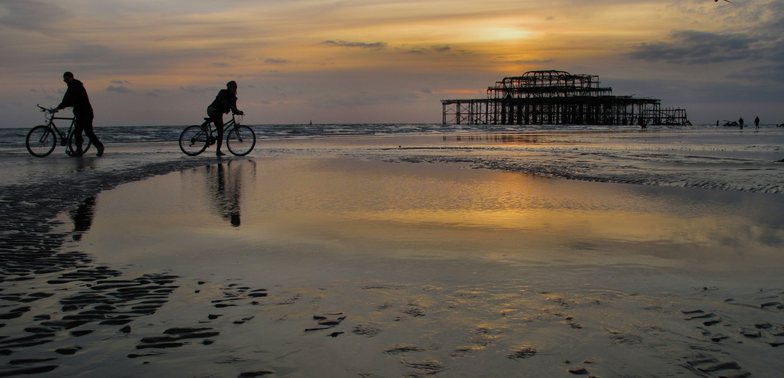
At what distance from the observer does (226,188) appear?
333 inches

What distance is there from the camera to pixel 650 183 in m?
9.04

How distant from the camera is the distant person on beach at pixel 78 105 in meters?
14.2

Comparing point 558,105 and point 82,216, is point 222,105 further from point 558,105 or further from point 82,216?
point 558,105

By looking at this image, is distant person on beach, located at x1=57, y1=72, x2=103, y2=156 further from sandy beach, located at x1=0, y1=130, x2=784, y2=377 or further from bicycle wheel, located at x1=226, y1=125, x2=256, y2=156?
sandy beach, located at x1=0, y1=130, x2=784, y2=377

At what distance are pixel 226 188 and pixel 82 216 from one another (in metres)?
2.65

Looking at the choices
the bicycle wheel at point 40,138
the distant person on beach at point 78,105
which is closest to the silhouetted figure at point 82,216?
the distant person on beach at point 78,105

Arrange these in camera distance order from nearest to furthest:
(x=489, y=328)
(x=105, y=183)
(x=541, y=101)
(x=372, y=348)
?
(x=372, y=348) → (x=489, y=328) → (x=105, y=183) → (x=541, y=101)

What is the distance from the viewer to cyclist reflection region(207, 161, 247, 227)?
6199 millimetres

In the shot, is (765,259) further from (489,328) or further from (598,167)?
(598,167)

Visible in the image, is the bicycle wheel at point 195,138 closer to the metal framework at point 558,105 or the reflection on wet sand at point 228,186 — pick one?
the reflection on wet sand at point 228,186

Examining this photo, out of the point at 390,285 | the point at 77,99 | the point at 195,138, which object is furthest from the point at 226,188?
the point at 77,99

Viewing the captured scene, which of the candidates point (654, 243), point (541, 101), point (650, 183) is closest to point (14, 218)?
point (654, 243)

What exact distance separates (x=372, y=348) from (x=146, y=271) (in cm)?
196

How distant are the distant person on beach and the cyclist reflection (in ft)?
13.4
